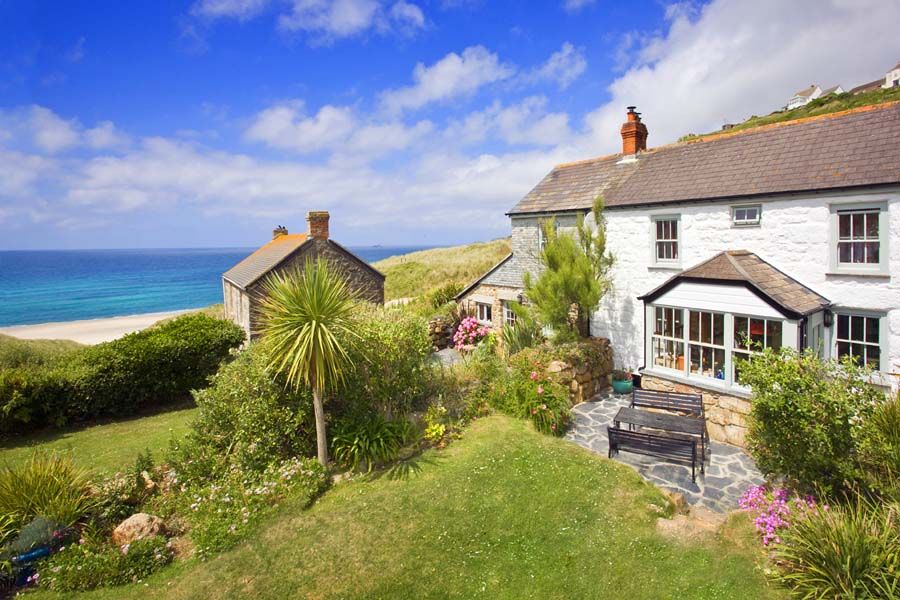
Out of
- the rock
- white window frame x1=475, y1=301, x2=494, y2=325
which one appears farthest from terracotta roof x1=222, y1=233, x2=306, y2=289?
the rock

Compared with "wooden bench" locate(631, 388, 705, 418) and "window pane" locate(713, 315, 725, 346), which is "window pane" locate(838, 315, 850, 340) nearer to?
"window pane" locate(713, 315, 725, 346)

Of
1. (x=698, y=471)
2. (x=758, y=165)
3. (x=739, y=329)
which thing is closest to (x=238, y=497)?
(x=698, y=471)

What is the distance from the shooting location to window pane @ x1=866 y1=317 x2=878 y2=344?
11.2 meters

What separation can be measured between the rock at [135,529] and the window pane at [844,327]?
1546 cm

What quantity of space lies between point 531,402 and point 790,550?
613 centimetres

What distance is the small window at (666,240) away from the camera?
14.7 m

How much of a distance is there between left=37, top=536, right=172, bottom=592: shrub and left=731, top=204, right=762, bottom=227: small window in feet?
49.8

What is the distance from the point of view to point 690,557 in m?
7.07

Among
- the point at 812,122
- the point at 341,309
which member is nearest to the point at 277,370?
the point at 341,309

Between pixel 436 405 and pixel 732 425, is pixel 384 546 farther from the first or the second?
pixel 732 425

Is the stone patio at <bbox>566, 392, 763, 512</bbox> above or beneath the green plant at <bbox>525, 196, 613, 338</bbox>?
beneath

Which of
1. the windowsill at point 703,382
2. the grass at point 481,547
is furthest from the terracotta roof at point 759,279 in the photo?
the grass at point 481,547

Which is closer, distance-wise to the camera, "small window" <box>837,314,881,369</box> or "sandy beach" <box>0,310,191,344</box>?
"small window" <box>837,314,881,369</box>

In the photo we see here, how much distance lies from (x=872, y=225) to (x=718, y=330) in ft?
13.3
